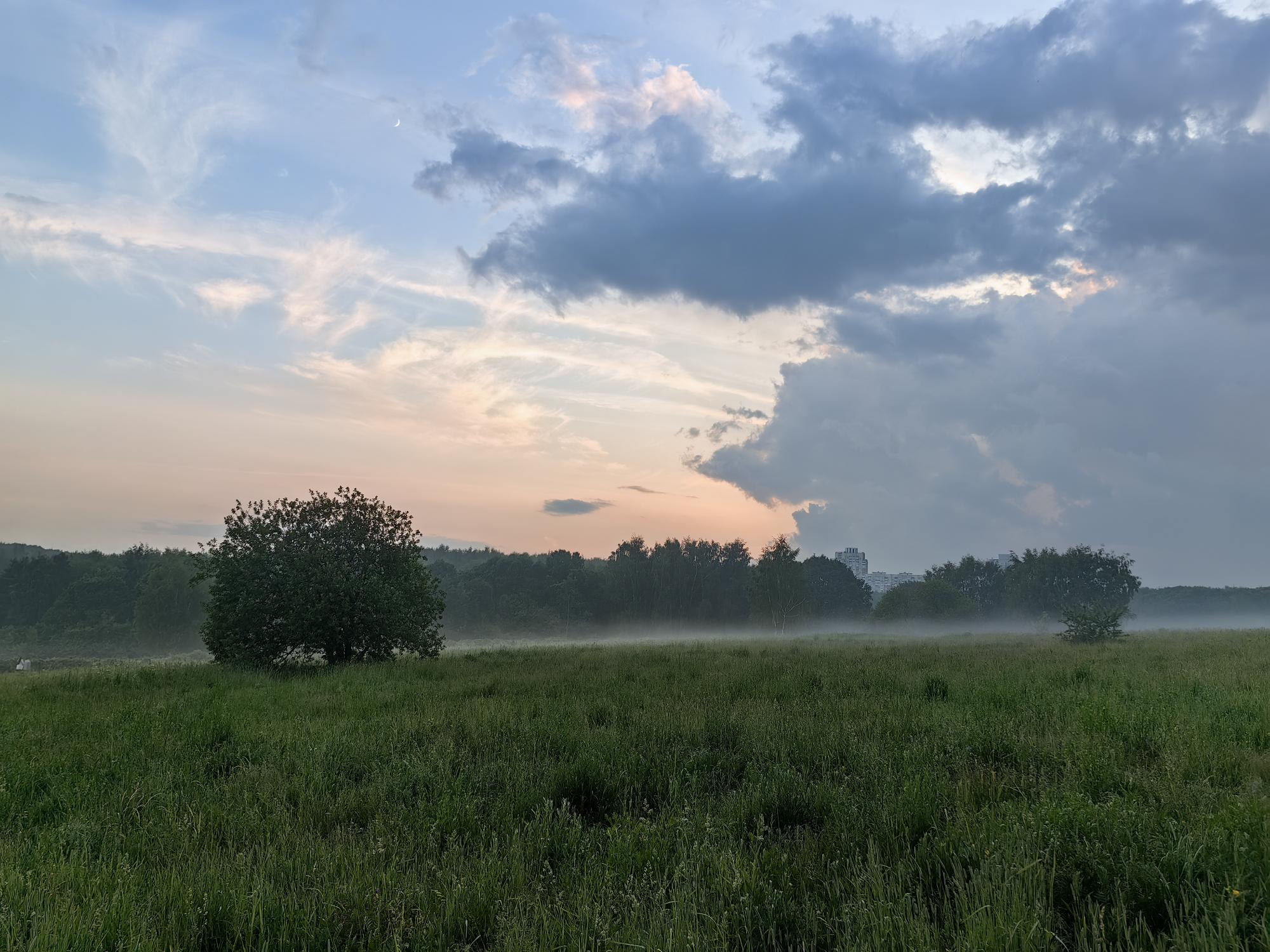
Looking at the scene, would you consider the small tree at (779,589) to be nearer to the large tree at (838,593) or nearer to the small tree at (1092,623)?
the large tree at (838,593)

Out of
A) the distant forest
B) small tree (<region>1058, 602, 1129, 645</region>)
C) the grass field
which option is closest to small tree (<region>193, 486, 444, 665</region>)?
the grass field

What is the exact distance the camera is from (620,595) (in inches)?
4294

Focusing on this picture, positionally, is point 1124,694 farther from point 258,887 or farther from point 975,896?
point 258,887

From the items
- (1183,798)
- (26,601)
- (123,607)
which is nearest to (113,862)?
(1183,798)

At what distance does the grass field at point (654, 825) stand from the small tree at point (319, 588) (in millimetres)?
9947

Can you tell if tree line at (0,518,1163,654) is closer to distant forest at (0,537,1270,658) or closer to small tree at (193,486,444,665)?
distant forest at (0,537,1270,658)

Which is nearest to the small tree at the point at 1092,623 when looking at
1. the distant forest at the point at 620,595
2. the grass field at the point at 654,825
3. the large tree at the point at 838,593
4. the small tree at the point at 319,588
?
the grass field at the point at 654,825

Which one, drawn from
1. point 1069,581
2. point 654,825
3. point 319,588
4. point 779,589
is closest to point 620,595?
point 779,589

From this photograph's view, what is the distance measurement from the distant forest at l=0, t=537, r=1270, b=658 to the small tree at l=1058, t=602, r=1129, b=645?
5582 cm

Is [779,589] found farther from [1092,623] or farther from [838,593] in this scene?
[1092,623]

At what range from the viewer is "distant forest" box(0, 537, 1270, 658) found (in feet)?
283

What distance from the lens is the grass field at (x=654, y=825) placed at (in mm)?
3412

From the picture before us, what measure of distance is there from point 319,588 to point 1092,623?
3311cm

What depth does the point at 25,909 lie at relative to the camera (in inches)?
141
